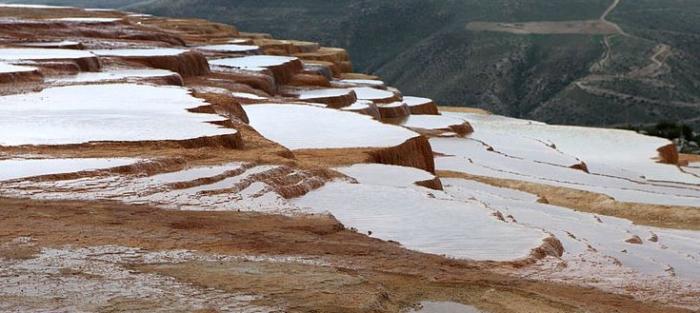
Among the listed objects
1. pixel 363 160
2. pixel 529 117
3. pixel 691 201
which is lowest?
pixel 529 117

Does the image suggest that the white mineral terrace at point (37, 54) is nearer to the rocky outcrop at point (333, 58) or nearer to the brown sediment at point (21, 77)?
the brown sediment at point (21, 77)

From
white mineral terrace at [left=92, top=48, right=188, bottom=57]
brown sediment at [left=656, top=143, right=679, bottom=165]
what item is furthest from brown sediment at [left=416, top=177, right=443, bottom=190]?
brown sediment at [left=656, top=143, right=679, bottom=165]

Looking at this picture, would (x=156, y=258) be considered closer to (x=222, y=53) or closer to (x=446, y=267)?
(x=446, y=267)

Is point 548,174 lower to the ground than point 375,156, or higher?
lower

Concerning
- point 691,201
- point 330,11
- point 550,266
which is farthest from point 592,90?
point 550,266

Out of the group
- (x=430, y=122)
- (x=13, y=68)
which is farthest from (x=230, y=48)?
(x=13, y=68)

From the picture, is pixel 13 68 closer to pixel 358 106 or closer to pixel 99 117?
pixel 99 117
